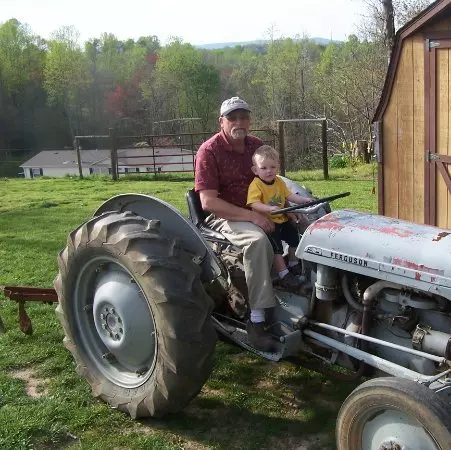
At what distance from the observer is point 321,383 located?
157 inches

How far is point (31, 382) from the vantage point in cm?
416

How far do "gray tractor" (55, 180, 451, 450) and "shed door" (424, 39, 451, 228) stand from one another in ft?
12.2

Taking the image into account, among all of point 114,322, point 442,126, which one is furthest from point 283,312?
point 442,126

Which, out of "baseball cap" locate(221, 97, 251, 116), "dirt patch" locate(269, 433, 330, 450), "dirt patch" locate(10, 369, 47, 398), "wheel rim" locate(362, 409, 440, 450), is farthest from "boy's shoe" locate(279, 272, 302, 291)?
"dirt patch" locate(10, 369, 47, 398)

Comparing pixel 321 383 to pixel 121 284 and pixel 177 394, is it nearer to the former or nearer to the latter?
pixel 177 394

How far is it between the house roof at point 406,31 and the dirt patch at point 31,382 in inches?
213

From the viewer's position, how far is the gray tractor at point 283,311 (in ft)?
9.15

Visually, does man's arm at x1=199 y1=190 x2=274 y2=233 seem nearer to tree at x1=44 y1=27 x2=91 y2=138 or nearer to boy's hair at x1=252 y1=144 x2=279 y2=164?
boy's hair at x1=252 y1=144 x2=279 y2=164

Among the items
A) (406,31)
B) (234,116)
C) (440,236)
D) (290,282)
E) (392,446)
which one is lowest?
(392,446)

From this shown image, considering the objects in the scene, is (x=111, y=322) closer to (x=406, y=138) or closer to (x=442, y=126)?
(x=442, y=126)

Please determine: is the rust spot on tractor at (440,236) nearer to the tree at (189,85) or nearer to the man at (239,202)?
the man at (239,202)

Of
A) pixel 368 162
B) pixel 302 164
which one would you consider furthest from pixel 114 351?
pixel 302 164

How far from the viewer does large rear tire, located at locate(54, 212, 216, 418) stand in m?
3.28

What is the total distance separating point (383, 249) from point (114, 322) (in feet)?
5.41
